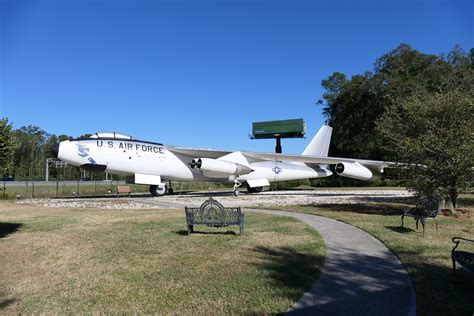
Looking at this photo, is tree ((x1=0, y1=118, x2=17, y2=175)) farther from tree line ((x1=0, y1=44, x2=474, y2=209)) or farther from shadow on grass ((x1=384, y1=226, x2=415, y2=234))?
shadow on grass ((x1=384, y1=226, x2=415, y2=234))

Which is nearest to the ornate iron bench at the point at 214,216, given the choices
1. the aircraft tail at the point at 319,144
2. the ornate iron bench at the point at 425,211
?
the ornate iron bench at the point at 425,211

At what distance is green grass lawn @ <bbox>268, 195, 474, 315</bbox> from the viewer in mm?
4891

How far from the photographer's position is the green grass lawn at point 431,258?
489 centimetres

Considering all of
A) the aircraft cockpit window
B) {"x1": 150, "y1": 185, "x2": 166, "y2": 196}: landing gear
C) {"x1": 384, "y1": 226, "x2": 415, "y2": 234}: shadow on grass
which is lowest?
{"x1": 384, "y1": 226, "x2": 415, "y2": 234}: shadow on grass

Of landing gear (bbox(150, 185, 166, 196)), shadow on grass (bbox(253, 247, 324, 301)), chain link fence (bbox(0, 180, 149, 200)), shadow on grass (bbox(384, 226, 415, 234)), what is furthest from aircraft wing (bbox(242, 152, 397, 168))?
shadow on grass (bbox(253, 247, 324, 301))

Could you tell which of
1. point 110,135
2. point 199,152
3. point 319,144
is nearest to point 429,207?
point 199,152

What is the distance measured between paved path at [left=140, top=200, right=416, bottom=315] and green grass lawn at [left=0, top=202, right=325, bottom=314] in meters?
0.25

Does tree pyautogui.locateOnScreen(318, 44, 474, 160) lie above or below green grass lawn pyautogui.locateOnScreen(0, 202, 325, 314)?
above

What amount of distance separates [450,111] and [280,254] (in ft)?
31.0

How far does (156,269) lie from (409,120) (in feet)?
37.9

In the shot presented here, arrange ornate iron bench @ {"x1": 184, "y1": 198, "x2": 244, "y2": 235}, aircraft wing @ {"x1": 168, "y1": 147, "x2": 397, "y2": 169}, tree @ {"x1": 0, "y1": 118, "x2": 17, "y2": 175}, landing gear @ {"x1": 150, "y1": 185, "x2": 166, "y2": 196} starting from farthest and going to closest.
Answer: aircraft wing @ {"x1": 168, "y1": 147, "x2": 397, "y2": 169} < landing gear @ {"x1": 150, "y1": 185, "x2": 166, "y2": 196} < ornate iron bench @ {"x1": 184, "y1": 198, "x2": 244, "y2": 235} < tree @ {"x1": 0, "y1": 118, "x2": 17, "y2": 175}

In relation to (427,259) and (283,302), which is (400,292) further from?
(427,259)

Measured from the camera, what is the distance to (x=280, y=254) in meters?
7.64

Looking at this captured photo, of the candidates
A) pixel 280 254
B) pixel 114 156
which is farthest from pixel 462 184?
pixel 114 156
